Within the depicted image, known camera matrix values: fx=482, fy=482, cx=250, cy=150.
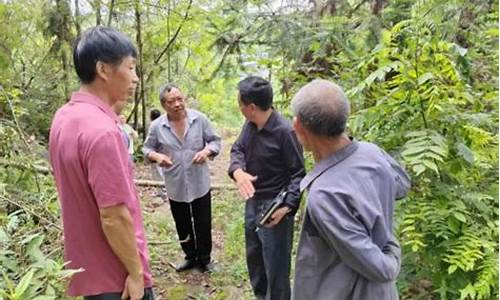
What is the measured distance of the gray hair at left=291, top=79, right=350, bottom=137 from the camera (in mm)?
1655

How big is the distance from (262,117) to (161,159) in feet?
3.68

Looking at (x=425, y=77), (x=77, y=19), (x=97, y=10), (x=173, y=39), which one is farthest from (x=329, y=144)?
(x=173, y=39)

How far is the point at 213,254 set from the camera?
4.66 m

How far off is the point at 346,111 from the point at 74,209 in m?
1.05

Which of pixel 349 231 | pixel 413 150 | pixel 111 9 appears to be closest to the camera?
pixel 349 231

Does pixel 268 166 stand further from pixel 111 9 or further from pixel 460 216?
pixel 111 9

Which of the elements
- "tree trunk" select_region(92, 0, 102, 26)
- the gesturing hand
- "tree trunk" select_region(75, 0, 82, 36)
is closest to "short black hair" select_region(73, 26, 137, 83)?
the gesturing hand

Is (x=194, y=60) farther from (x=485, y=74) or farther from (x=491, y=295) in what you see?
(x=491, y=295)

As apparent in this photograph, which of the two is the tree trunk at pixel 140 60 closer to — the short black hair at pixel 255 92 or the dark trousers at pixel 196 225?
the dark trousers at pixel 196 225

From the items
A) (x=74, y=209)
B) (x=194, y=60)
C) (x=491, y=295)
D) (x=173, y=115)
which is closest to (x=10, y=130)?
(x=173, y=115)

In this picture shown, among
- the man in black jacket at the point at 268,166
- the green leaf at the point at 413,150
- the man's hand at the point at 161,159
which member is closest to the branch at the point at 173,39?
the man's hand at the point at 161,159

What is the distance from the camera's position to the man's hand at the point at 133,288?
183cm

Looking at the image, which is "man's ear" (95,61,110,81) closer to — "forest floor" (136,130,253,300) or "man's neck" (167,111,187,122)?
"man's neck" (167,111,187,122)

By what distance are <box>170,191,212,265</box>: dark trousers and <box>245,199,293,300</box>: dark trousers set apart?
850 mm
